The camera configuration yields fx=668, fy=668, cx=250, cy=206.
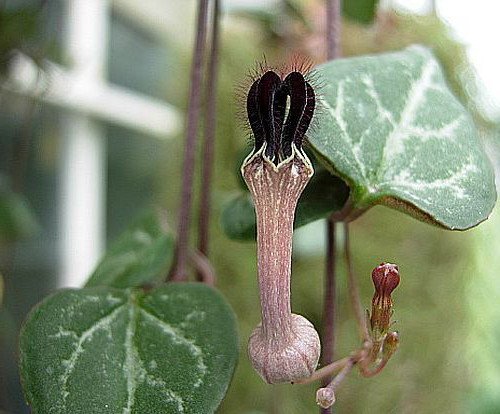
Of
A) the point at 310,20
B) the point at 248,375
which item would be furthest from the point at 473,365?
the point at 310,20

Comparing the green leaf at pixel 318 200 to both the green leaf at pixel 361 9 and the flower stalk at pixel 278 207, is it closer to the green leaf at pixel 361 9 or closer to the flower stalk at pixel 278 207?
the flower stalk at pixel 278 207

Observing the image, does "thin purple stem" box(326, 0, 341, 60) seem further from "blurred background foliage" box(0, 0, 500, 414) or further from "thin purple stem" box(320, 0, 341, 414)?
"blurred background foliage" box(0, 0, 500, 414)

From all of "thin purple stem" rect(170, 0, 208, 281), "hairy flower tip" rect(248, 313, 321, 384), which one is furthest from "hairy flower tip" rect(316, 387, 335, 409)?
"thin purple stem" rect(170, 0, 208, 281)

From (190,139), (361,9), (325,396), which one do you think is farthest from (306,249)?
(325,396)

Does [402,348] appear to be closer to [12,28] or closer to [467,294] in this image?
[467,294]

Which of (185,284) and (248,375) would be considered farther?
(248,375)

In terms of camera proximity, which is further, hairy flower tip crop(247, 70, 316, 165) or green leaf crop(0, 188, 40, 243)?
green leaf crop(0, 188, 40, 243)
